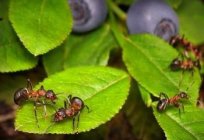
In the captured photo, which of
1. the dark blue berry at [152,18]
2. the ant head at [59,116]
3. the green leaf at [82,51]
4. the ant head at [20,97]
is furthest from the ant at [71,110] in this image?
the dark blue berry at [152,18]

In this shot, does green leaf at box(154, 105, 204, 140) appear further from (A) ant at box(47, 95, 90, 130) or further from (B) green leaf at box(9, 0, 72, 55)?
(B) green leaf at box(9, 0, 72, 55)

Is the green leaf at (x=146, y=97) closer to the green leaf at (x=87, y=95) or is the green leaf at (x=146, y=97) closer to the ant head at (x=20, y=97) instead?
the green leaf at (x=87, y=95)

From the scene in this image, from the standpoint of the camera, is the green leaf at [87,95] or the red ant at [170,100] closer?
the green leaf at [87,95]

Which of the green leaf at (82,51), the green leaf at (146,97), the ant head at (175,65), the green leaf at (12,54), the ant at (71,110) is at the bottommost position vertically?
the green leaf at (82,51)

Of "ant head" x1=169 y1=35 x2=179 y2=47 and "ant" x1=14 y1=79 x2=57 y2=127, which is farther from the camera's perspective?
"ant head" x1=169 y1=35 x2=179 y2=47

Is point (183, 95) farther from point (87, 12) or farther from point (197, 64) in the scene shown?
point (87, 12)

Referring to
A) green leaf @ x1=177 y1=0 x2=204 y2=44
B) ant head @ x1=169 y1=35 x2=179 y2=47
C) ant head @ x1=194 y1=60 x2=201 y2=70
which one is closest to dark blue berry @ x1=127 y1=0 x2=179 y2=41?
ant head @ x1=169 y1=35 x2=179 y2=47

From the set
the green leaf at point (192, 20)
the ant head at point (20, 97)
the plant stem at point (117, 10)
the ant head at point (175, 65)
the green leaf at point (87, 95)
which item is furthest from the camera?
the green leaf at point (192, 20)
